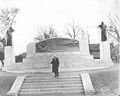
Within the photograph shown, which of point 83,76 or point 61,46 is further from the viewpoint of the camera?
point 61,46

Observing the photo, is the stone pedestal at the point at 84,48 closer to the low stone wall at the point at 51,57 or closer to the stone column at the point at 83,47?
the stone column at the point at 83,47

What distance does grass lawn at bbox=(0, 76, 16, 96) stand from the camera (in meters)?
5.33

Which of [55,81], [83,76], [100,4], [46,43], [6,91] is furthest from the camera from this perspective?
[46,43]

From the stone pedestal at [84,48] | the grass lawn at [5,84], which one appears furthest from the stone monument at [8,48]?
the stone pedestal at [84,48]

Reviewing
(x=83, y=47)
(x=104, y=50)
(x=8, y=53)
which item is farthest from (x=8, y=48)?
(x=104, y=50)

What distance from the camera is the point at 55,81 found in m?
5.91

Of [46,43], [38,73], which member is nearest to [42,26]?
[38,73]

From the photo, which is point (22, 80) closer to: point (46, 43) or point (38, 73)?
point (38, 73)

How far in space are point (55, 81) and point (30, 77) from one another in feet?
2.23

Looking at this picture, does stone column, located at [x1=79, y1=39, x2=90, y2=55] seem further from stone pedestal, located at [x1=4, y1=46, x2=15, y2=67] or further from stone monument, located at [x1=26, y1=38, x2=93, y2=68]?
stone pedestal, located at [x1=4, y1=46, x2=15, y2=67]

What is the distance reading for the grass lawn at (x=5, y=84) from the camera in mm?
5332

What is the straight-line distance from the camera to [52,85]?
18.1 ft

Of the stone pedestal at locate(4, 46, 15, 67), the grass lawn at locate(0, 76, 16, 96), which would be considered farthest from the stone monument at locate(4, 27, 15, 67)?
the grass lawn at locate(0, 76, 16, 96)

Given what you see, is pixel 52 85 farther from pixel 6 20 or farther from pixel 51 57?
pixel 51 57
